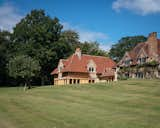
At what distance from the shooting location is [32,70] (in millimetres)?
52062

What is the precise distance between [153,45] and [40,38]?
1159 inches

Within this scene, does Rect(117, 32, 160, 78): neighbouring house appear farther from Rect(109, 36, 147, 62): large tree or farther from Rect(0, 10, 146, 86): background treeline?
Rect(109, 36, 147, 62): large tree

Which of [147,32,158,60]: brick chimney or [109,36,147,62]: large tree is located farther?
[109,36,147,62]: large tree

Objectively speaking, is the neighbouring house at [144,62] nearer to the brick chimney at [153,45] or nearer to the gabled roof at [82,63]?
the brick chimney at [153,45]

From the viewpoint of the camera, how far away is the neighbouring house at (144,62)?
49.3 m

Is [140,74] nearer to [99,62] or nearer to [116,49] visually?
[99,62]

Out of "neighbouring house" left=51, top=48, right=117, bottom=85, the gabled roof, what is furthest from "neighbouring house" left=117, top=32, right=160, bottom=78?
the gabled roof

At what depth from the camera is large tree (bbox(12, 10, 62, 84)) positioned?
6650cm

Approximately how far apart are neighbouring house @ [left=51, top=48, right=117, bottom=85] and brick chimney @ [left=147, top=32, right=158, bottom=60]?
1063 cm

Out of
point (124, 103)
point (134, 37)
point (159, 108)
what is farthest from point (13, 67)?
point (134, 37)

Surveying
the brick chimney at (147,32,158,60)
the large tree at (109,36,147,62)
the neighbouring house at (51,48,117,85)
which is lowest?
the neighbouring house at (51,48,117,85)

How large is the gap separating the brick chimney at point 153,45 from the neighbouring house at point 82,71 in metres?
10.6

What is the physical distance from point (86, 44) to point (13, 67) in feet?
132

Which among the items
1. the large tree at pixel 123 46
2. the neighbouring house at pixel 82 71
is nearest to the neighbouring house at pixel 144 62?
the neighbouring house at pixel 82 71
